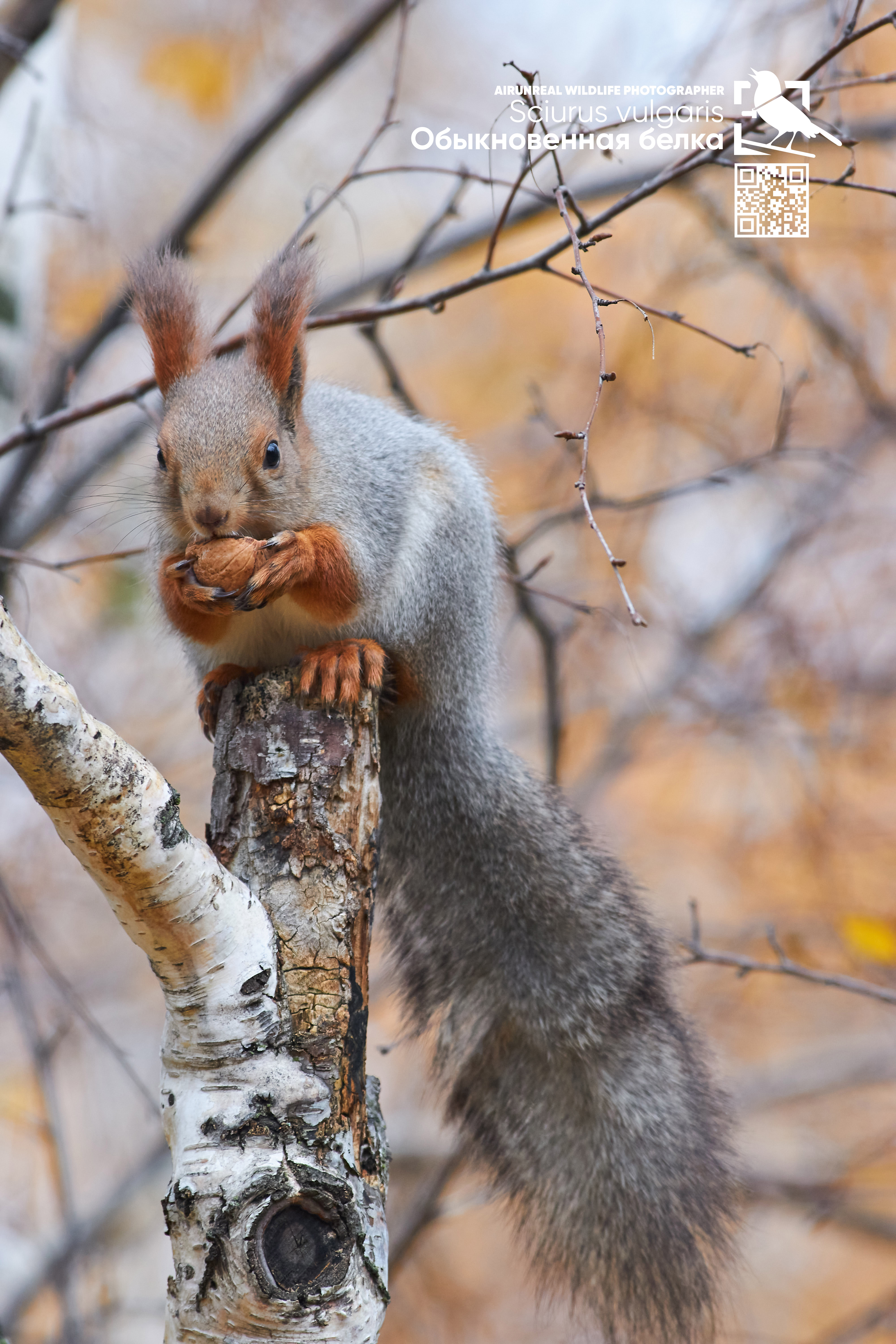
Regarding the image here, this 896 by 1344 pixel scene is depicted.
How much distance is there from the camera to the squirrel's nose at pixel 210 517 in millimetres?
2053

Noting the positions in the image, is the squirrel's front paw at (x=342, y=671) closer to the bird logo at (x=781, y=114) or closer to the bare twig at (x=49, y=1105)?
the bare twig at (x=49, y=1105)

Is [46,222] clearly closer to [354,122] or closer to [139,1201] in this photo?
[354,122]

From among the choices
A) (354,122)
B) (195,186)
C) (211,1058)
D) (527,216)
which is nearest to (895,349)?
(354,122)

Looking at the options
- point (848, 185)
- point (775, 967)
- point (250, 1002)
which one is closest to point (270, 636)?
point (250, 1002)

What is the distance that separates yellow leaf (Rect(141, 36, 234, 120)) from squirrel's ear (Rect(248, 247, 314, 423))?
3635 mm

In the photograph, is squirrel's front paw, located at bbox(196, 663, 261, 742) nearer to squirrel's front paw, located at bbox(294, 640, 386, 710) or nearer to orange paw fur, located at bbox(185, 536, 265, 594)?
squirrel's front paw, located at bbox(294, 640, 386, 710)

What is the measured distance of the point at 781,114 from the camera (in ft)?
6.53

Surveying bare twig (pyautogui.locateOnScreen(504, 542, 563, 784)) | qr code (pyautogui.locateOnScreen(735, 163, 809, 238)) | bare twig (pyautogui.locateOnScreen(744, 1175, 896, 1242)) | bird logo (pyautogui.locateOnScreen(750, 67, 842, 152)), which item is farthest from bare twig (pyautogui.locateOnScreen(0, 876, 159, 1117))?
qr code (pyautogui.locateOnScreen(735, 163, 809, 238))

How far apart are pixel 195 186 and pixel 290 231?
2.53 meters

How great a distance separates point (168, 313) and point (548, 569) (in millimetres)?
3466

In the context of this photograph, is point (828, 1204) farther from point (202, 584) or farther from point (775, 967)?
point (202, 584)

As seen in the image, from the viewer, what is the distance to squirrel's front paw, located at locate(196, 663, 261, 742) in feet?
7.49

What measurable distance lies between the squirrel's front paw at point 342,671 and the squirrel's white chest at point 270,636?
0.10 metres

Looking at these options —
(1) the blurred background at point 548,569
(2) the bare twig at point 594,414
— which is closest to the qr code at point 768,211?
(1) the blurred background at point 548,569
